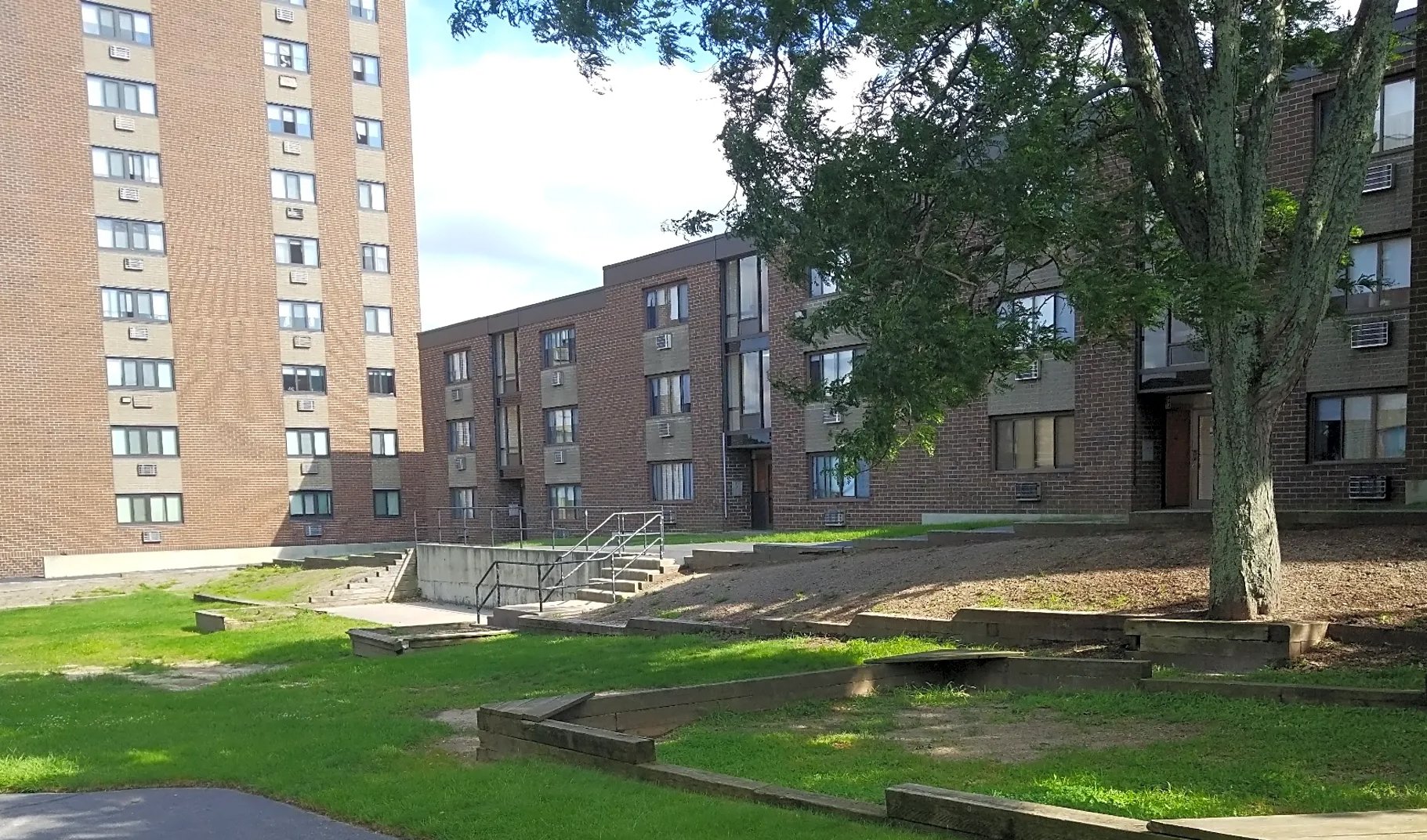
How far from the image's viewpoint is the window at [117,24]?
1563 inches

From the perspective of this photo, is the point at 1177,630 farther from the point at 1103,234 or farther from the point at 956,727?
the point at 1103,234

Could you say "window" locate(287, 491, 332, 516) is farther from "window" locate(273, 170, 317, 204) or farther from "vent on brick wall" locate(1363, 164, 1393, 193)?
"vent on brick wall" locate(1363, 164, 1393, 193)

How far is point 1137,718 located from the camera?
28.1 feet

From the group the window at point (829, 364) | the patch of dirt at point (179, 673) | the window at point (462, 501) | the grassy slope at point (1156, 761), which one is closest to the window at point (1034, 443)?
the window at point (829, 364)

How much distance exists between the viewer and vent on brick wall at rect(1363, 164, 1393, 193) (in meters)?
18.7

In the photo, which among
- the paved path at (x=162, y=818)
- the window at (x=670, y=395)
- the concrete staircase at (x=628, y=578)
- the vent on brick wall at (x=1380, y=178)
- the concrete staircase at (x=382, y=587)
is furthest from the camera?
the window at (x=670, y=395)

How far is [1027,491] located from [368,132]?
34278mm

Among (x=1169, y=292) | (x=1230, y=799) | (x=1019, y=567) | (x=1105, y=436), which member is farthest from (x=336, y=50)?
(x=1230, y=799)

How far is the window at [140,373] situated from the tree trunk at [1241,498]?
39843 mm

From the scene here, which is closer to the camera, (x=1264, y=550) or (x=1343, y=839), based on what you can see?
(x=1343, y=839)

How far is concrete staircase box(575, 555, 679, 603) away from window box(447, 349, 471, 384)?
25501mm

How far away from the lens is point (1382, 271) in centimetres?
1906

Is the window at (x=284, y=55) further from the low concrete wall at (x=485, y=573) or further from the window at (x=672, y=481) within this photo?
the window at (x=672, y=481)

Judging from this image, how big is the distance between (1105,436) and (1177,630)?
12979 millimetres
